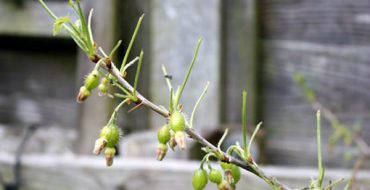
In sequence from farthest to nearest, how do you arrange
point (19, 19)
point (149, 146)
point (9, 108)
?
point (9, 108) → point (19, 19) → point (149, 146)

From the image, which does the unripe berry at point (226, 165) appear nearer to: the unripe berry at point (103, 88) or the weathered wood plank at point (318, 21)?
the unripe berry at point (103, 88)

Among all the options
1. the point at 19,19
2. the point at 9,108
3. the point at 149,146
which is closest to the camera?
the point at 149,146

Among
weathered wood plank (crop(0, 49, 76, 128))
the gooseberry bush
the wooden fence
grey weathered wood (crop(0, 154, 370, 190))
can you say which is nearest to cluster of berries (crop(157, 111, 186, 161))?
the gooseberry bush

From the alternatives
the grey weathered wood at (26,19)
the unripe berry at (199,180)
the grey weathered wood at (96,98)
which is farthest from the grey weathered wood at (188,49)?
the unripe berry at (199,180)

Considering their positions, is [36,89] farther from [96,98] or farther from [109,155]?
[109,155]

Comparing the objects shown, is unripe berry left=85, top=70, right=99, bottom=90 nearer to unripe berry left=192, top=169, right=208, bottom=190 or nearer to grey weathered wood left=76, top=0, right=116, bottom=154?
unripe berry left=192, top=169, right=208, bottom=190

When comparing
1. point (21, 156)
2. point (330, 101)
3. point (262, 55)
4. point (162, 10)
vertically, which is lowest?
point (21, 156)

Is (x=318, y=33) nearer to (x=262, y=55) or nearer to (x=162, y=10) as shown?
(x=262, y=55)

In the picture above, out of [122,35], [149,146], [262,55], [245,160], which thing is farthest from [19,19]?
[245,160]
